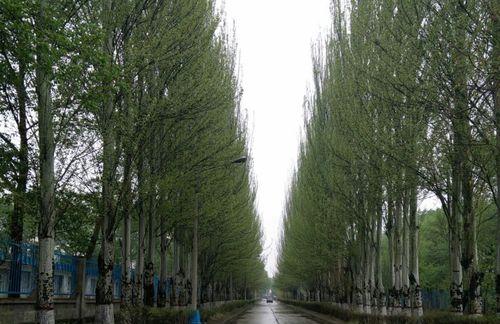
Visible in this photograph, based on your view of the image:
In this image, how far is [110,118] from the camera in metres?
14.1

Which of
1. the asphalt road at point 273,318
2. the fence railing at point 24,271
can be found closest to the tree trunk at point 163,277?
the fence railing at point 24,271

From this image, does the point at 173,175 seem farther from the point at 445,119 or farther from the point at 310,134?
the point at 310,134

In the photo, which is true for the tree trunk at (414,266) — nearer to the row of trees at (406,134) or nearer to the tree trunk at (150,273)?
the row of trees at (406,134)

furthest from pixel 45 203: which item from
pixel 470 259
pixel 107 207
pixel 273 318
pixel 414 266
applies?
pixel 273 318

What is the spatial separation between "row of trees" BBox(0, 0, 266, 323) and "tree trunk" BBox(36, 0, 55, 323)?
0.07ft

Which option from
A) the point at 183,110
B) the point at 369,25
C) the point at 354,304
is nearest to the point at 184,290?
the point at 354,304

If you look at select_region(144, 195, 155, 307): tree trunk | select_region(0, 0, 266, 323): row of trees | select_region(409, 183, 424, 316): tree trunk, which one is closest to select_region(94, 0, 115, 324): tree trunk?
select_region(0, 0, 266, 323): row of trees

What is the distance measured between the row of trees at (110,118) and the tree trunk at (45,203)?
0.07 ft

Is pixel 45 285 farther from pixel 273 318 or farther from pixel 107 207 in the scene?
pixel 273 318

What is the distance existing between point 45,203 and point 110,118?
355cm

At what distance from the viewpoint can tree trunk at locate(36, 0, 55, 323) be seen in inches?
416

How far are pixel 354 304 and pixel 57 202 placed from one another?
23.0 meters

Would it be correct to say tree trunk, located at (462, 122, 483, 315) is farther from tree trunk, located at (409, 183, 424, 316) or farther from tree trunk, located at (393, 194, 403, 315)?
tree trunk, located at (393, 194, 403, 315)

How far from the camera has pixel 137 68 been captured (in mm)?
14016
